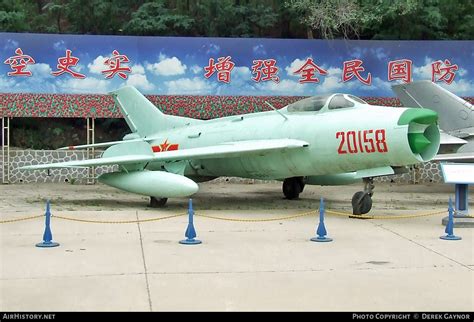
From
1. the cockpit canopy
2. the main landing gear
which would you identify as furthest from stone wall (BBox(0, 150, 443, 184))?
the cockpit canopy

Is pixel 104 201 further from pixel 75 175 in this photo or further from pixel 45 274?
pixel 45 274

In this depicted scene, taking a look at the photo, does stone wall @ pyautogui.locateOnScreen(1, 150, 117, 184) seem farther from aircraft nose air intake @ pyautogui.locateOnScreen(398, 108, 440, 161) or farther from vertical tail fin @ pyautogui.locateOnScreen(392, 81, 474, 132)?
aircraft nose air intake @ pyautogui.locateOnScreen(398, 108, 440, 161)

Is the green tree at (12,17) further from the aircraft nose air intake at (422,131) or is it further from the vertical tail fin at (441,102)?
the aircraft nose air intake at (422,131)

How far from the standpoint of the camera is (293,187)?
15008 mm

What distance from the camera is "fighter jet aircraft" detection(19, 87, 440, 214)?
1081 centimetres

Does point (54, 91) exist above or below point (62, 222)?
above

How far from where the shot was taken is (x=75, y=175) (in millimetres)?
19078

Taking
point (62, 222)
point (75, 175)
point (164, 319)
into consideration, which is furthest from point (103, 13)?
point (164, 319)

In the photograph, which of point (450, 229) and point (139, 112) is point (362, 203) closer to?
point (450, 229)

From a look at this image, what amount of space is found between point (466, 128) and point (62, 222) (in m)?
11.5

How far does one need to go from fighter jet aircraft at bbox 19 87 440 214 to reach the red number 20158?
0.02 metres

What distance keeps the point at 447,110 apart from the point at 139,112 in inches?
343

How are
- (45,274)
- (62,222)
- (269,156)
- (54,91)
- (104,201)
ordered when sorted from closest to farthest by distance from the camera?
(45,274) → (62,222) → (269,156) → (104,201) → (54,91)

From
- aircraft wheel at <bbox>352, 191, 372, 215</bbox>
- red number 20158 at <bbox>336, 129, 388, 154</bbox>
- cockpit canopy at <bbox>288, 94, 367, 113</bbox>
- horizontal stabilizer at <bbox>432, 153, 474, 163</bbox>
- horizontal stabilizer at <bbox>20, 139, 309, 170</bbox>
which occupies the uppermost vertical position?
cockpit canopy at <bbox>288, 94, 367, 113</bbox>
